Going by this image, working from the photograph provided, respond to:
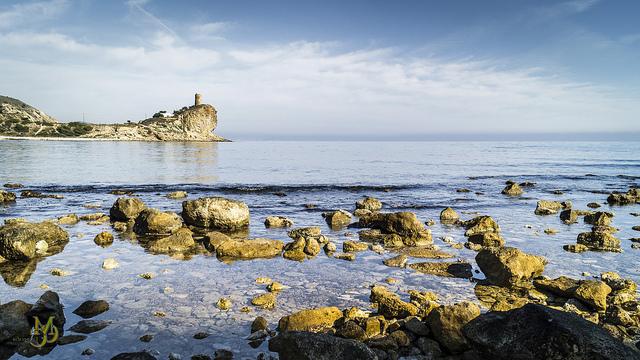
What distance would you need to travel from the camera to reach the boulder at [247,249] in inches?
563

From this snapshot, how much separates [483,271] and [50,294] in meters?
11.6

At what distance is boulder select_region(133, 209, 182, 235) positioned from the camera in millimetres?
17891

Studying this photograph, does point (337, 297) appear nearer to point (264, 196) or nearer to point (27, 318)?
point (27, 318)

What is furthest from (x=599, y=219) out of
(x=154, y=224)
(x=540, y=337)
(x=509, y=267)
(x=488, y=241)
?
(x=154, y=224)

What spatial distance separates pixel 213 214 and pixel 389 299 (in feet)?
39.5

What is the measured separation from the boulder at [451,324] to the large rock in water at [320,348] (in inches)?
78.5

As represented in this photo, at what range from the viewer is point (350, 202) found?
104 ft

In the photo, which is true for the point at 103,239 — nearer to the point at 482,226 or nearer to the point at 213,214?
the point at 213,214

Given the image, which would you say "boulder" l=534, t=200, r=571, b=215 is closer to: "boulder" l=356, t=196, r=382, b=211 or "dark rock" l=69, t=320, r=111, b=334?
"boulder" l=356, t=196, r=382, b=211

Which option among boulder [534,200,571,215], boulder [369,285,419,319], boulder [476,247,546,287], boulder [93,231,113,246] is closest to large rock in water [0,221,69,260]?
boulder [93,231,113,246]

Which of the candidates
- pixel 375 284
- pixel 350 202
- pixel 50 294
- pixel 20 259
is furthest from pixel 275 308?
pixel 350 202

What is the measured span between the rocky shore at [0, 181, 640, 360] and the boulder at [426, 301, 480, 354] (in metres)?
0.02

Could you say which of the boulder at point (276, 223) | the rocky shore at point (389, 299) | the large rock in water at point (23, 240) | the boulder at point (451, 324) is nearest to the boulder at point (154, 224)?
the rocky shore at point (389, 299)

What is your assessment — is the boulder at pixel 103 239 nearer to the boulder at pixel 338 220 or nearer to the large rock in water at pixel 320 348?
the boulder at pixel 338 220
